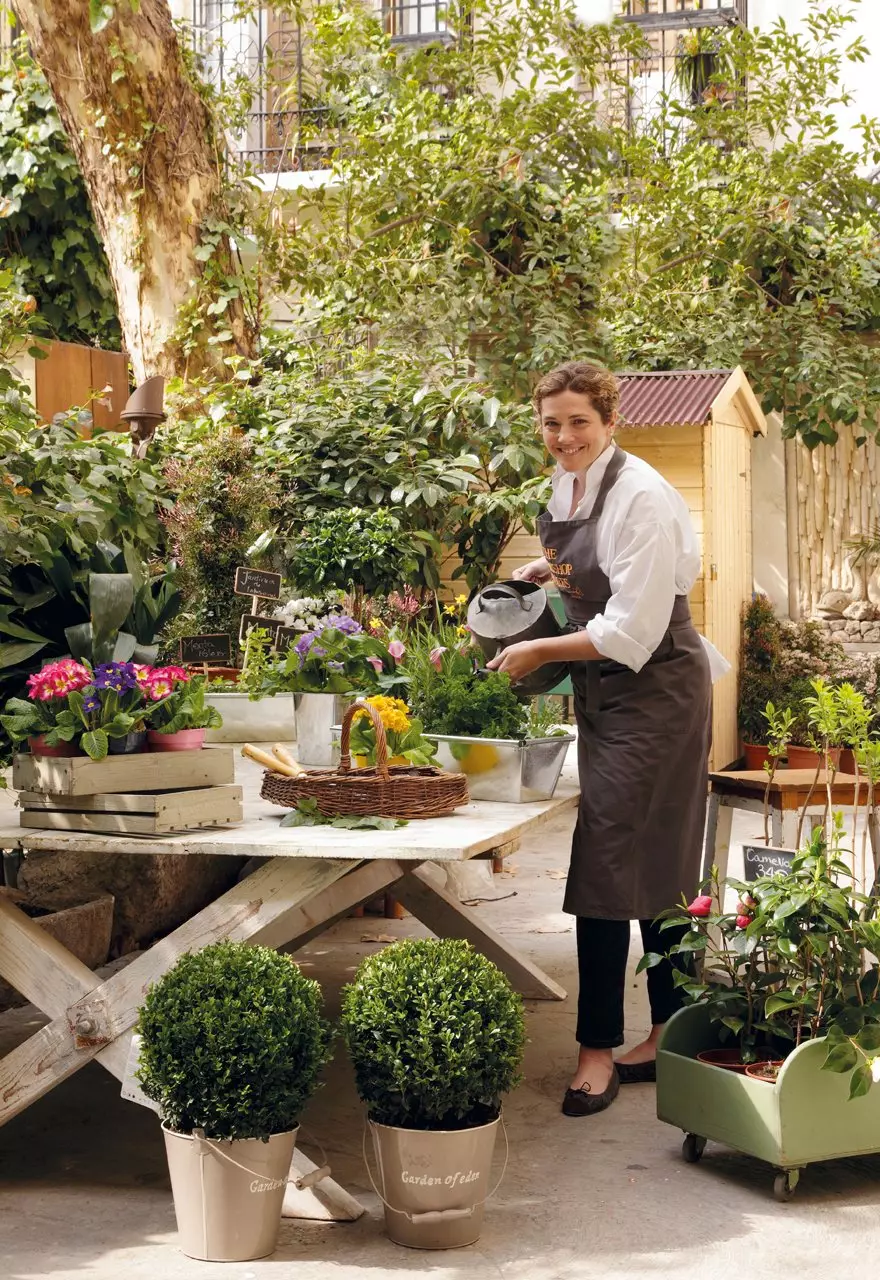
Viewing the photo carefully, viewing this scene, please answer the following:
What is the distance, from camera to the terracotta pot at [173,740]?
301 centimetres

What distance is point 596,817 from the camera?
353cm

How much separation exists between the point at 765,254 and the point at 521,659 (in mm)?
7839

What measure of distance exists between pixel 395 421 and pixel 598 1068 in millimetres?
4360

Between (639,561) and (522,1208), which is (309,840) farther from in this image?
(639,561)

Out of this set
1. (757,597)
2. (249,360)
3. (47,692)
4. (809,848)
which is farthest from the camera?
(757,597)

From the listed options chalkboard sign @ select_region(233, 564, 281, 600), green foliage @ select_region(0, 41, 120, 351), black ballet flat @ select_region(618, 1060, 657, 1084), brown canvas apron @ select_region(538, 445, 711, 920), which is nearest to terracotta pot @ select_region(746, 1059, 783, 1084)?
brown canvas apron @ select_region(538, 445, 711, 920)

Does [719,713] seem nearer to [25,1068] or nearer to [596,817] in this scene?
[596,817]

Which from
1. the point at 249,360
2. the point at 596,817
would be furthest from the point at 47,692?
the point at 249,360

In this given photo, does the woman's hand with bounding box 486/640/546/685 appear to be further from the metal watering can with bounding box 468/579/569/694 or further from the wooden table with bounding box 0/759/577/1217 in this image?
the wooden table with bounding box 0/759/577/1217

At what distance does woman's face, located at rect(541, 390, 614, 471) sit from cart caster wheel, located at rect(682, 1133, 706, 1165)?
163cm

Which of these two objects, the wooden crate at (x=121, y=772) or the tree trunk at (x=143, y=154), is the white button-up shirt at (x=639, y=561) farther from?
the tree trunk at (x=143, y=154)

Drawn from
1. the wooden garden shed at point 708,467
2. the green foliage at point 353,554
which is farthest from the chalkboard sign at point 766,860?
the wooden garden shed at point 708,467

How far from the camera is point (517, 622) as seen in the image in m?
3.61

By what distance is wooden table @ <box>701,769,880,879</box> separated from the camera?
12.6 feet
